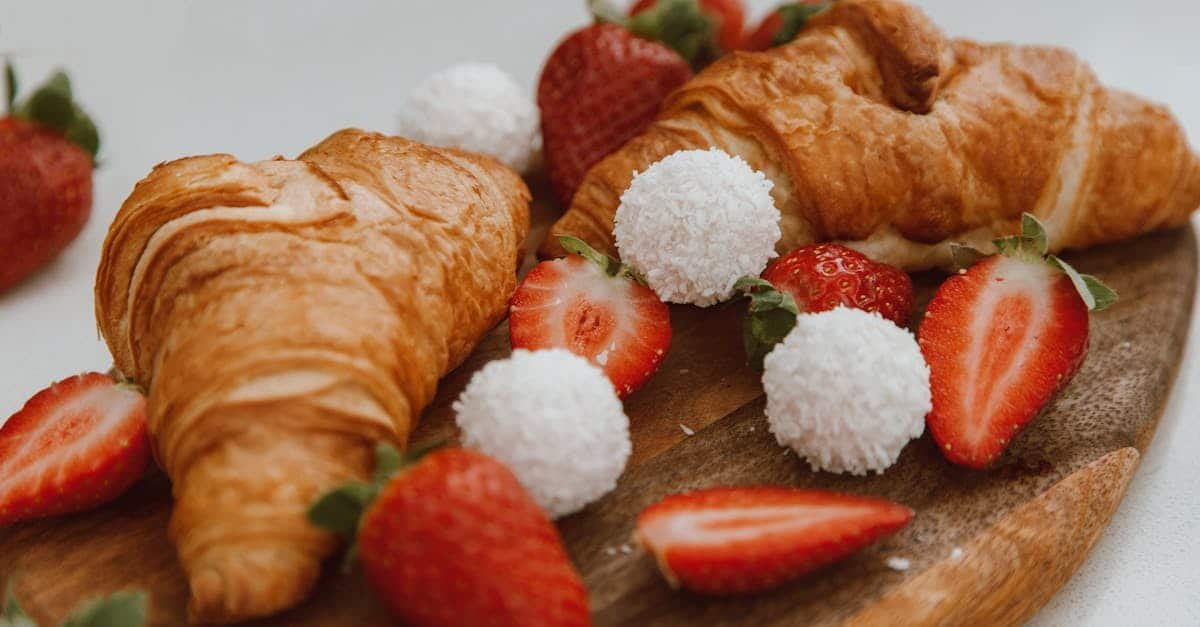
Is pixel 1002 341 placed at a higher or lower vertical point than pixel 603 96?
lower

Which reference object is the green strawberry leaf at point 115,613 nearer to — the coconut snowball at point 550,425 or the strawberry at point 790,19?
the coconut snowball at point 550,425

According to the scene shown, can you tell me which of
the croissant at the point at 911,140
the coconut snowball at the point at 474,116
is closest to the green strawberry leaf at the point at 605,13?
the coconut snowball at the point at 474,116

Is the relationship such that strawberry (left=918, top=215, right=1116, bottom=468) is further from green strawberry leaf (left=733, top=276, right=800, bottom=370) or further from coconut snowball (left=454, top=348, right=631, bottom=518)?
coconut snowball (left=454, top=348, right=631, bottom=518)

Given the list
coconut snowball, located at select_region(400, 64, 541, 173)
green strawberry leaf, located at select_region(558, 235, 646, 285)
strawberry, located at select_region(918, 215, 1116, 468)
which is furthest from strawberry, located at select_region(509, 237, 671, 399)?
coconut snowball, located at select_region(400, 64, 541, 173)

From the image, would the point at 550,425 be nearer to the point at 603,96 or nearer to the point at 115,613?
the point at 115,613

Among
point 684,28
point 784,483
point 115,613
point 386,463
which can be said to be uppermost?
point 684,28

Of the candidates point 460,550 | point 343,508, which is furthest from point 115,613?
point 460,550

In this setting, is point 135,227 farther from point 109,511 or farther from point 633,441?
point 633,441
